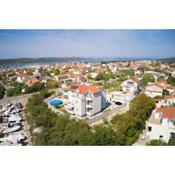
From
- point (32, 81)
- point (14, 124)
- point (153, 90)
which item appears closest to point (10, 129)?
point (14, 124)

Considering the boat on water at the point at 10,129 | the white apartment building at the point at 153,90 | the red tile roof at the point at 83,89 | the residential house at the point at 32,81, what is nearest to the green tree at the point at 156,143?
the white apartment building at the point at 153,90

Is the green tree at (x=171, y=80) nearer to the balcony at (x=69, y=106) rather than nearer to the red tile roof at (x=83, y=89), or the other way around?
the red tile roof at (x=83, y=89)

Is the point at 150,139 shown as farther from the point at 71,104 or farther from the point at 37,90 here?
the point at 37,90

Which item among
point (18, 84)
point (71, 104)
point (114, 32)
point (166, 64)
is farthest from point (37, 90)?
point (166, 64)

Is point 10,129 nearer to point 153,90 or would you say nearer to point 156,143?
point 156,143

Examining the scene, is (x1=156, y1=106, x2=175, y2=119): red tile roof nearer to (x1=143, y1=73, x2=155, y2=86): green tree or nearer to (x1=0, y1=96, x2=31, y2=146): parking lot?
(x1=143, y1=73, x2=155, y2=86): green tree

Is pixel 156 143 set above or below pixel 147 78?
below

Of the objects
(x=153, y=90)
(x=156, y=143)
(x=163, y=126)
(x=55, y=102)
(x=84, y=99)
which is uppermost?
(x=153, y=90)

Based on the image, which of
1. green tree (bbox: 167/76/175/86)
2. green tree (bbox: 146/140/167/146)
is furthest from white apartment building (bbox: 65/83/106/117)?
green tree (bbox: 167/76/175/86)
